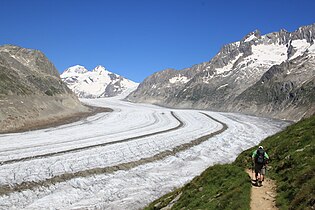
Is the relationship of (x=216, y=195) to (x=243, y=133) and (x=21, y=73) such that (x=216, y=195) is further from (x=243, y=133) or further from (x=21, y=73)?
(x=21, y=73)

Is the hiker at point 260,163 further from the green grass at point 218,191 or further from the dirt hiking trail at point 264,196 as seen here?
the green grass at point 218,191

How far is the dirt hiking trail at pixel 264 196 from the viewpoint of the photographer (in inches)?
531

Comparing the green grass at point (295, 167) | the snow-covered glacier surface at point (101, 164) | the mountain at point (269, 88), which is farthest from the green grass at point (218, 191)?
the mountain at point (269, 88)

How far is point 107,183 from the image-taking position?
30.2 m

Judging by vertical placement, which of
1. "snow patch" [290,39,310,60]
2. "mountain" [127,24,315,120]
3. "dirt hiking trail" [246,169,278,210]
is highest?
"snow patch" [290,39,310,60]

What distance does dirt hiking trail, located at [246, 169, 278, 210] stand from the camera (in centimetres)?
1348

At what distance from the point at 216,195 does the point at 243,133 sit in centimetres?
4335

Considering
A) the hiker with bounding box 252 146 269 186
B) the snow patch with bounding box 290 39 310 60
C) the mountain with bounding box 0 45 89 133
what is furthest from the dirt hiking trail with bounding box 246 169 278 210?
the snow patch with bounding box 290 39 310 60

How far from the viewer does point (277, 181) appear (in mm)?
16562

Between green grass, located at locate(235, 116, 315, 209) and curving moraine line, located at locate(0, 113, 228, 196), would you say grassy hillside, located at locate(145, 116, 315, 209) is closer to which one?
green grass, located at locate(235, 116, 315, 209)

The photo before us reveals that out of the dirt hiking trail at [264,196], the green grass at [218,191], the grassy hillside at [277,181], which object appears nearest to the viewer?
the grassy hillside at [277,181]

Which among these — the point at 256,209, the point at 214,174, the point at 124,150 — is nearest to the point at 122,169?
the point at 124,150

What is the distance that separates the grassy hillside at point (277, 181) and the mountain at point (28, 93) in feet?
141

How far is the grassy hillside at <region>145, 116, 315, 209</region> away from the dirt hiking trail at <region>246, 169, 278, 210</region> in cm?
25
